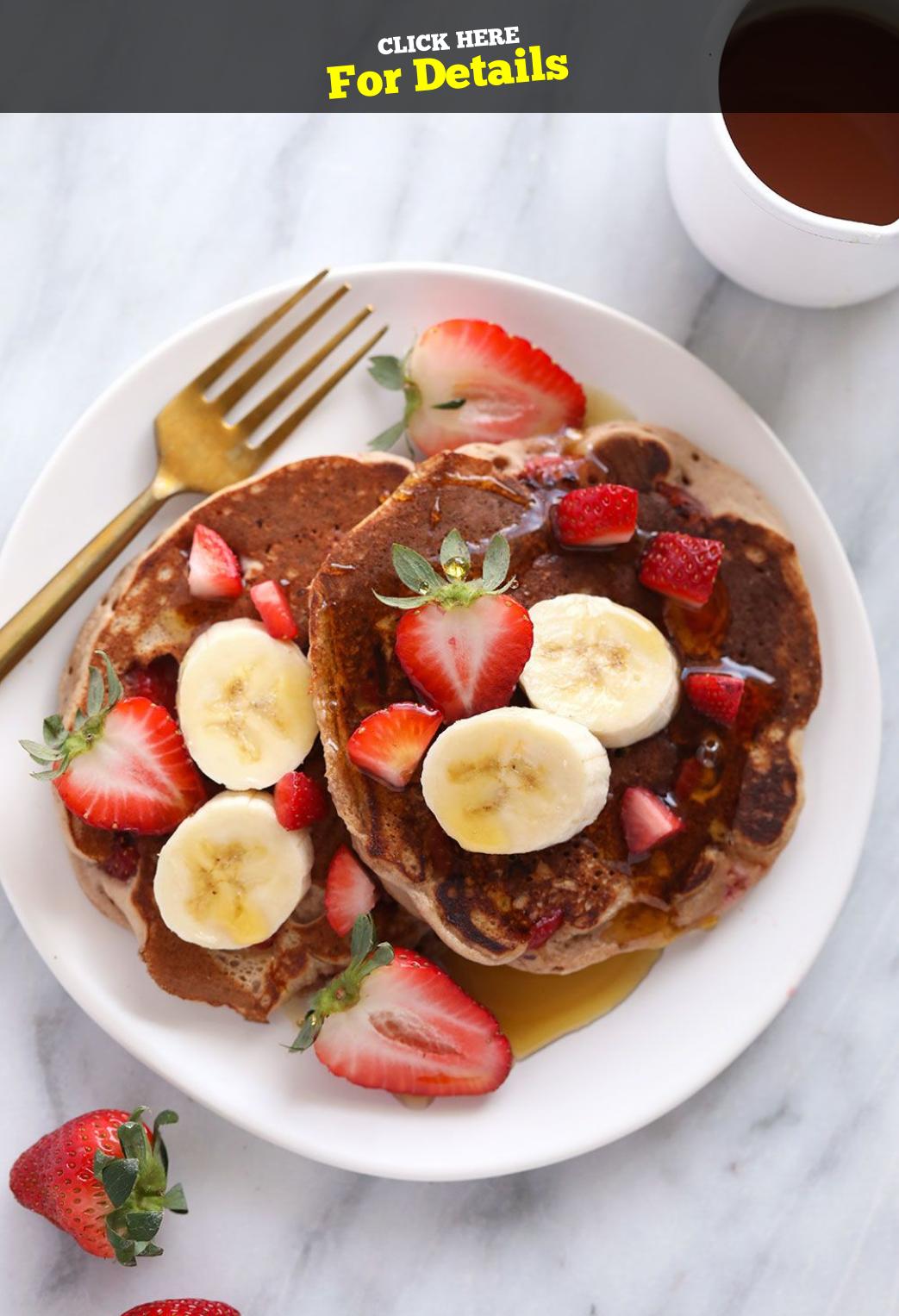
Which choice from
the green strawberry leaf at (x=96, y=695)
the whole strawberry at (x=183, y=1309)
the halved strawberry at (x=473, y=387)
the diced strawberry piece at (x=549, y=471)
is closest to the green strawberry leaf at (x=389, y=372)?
the halved strawberry at (x=473, y=387)

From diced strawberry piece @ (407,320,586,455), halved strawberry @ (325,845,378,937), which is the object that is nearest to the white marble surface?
diced strawberry piece @ (407,320,586,455)

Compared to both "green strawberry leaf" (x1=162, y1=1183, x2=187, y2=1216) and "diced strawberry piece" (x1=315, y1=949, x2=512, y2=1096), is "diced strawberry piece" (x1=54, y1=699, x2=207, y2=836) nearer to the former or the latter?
"diced strawberry piece" (x1=315, y1=949, x2=512, y2=1096)

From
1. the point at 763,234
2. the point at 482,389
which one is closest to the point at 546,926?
the point at 482,389

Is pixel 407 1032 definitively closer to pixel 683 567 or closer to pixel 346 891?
pixel 346 891

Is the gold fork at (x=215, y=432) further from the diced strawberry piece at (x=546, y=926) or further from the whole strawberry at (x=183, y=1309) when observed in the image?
the whole strawberry at (x=183, y=1309)

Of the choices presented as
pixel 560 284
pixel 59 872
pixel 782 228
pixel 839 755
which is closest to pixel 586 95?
pixel 560 284

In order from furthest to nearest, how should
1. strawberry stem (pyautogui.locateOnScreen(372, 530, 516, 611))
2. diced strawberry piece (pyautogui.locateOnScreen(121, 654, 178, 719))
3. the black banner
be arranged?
the black banner
diced strawberry piece (pyautogui.locateOnScreen(121, 654, 178, 719))
strawberry stem (pyautogui.locateOnScreen(372, 530, 516, 611))

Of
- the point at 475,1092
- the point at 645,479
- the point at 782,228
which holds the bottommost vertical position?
the point at 475,1092

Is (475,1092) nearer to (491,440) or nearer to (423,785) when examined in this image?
(423,785)
